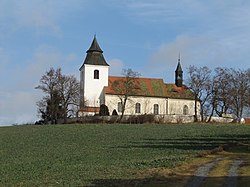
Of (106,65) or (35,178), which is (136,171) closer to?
(35,178)

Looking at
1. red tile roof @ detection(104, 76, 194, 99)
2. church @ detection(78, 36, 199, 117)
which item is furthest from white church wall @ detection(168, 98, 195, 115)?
red tile roof @ detection(104, 76, 194, 99)

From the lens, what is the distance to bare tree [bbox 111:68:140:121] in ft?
302

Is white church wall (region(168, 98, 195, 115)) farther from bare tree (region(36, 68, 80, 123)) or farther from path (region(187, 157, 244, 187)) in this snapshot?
path (region(187, 157, 244, 187))

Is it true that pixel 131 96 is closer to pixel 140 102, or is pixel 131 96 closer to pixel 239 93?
pixel 140 102

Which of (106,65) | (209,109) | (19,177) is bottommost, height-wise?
(19,177)

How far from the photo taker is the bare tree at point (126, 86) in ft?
302

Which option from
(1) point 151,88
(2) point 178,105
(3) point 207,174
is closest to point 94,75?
(1) point 151,88

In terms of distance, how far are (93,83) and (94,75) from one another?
1.70 m

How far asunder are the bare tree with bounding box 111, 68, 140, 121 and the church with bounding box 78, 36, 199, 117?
83 centimetres

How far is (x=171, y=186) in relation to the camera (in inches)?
672

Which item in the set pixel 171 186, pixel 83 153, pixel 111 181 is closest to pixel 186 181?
pixel 171 186

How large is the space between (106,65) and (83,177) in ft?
275

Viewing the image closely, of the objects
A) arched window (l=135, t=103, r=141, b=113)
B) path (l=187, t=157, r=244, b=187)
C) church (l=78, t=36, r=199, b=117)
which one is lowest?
path (l=187, t=157, r=244, b=187)

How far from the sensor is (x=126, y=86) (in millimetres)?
93312
